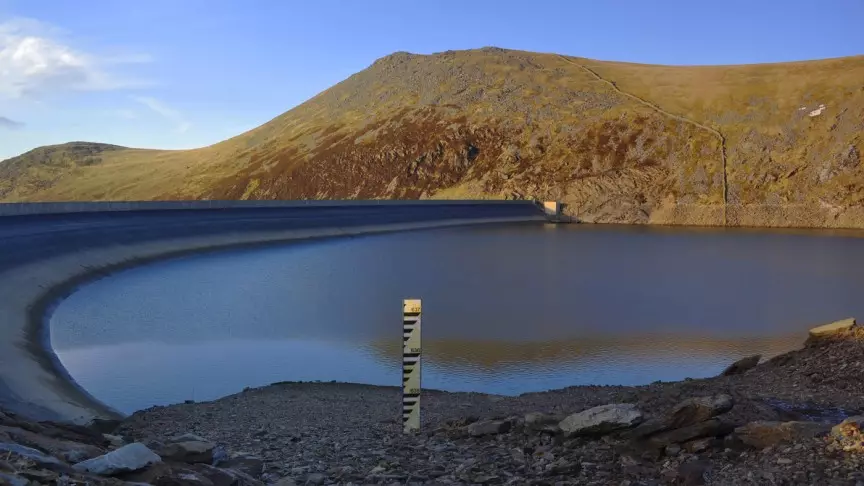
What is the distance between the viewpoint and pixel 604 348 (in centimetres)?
1803

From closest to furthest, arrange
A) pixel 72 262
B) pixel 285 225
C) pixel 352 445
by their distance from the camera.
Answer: pixel 352 445 → pixel 72 262 → pixel 285 225

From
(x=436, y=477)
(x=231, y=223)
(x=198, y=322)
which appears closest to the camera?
(x=436, y=477)

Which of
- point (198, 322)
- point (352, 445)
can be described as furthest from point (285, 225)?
point (352, 445)

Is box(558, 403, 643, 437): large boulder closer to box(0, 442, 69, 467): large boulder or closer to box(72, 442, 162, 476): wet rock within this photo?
box(72, 442, 162, 476): wet rock

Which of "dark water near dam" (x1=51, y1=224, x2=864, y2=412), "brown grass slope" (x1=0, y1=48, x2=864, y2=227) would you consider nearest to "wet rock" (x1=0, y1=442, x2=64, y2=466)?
"dark water near dam" (x1=51, y1=224, x2=864, y2=412)

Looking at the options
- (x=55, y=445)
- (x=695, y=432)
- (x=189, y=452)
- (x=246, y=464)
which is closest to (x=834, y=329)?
(x=695, y=432)

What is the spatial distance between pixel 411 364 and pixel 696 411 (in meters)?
4.09

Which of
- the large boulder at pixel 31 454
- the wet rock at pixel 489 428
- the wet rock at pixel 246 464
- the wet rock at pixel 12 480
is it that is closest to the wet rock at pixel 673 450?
the wet rock at pixel 489 428

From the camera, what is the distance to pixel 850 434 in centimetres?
671

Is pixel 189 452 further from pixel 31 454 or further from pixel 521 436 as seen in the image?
pixel 521 436

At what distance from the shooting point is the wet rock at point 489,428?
8.92 meters

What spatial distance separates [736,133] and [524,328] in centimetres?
8196

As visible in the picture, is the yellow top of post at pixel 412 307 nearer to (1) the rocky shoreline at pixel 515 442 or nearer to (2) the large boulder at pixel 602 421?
(1) the rocky shoreline at pixel 515 442

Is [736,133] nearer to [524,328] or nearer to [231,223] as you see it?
[231,223]
